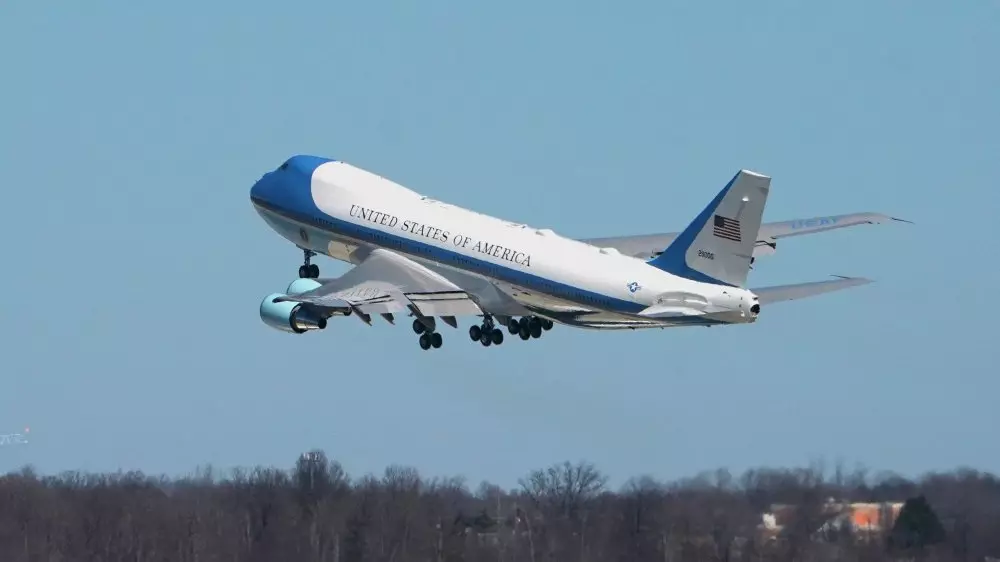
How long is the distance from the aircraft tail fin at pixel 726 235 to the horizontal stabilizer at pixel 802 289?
97 cm

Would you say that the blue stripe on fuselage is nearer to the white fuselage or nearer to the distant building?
the white fuselage

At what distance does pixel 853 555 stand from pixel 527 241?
20122mm

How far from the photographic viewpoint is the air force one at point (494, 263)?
96812 mm

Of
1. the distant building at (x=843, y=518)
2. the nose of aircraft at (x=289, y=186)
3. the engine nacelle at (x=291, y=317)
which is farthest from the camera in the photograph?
the distant building at (x=843, y=518)

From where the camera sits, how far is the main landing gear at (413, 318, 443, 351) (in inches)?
4245

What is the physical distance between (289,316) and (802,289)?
20138mm

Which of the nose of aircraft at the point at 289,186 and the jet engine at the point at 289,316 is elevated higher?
the nose of aircraft at the point at 289,186

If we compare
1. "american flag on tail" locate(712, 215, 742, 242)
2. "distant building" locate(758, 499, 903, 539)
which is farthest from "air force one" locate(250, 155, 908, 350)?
"distant building" locate(758, 499, 903, 539)

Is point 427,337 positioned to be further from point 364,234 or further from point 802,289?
point 802,289

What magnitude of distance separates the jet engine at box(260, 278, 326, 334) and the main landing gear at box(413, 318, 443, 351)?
399 cm

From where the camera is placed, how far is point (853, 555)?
114m

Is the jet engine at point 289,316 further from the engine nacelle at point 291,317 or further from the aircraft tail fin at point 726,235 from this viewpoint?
the aircraft tail fin at point 726,235

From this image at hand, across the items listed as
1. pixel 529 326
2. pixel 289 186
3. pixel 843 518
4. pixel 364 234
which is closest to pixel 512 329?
pixel 529 326

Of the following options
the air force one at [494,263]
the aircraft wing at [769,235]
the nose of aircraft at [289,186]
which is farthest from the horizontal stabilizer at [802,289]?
the nose of aircraft at [289,186]
